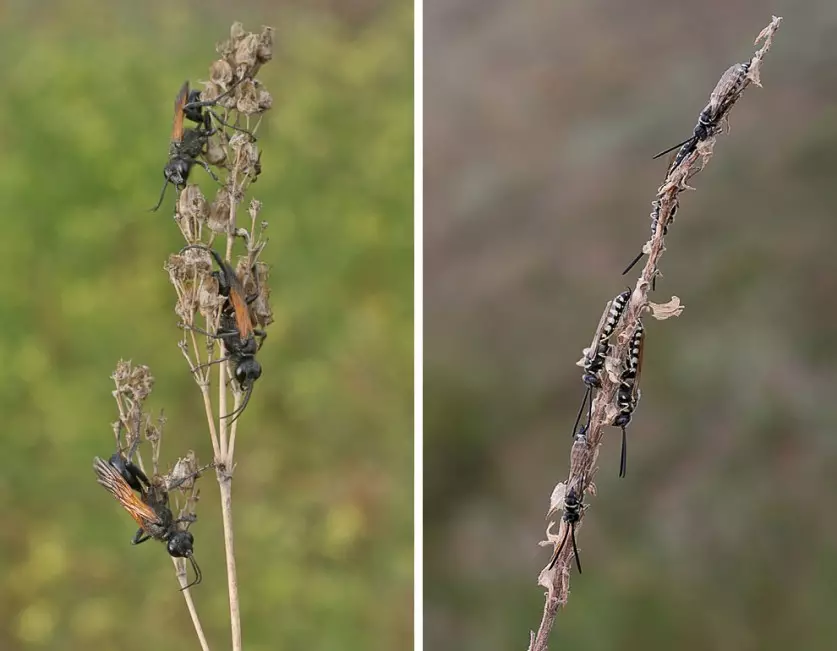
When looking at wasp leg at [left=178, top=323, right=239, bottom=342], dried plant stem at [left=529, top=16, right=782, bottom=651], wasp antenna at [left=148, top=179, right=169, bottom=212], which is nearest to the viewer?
dried plant stem at [left=529, top=16, right=782, bottom=651]

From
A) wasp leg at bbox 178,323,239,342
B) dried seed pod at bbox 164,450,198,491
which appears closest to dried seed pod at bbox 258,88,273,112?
wasp leg at bbox 178,323,239,342

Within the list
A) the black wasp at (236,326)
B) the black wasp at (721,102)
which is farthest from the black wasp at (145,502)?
the black wasp at (721,102)

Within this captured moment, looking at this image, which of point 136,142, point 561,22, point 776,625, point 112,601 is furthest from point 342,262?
point 776,625

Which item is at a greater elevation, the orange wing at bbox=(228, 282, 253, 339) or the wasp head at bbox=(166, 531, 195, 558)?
the orange wing at bbox=(228, 282, 253, 339)

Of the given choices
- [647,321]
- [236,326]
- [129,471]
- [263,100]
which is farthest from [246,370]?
[647,321]

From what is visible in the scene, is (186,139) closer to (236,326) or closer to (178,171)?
(178,171)

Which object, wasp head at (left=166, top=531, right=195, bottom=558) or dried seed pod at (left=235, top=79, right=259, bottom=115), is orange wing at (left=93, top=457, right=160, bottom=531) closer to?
wasp head at (left=166, top=531, right=195, bottom=558)

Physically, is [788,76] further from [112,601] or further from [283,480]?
[112,601]

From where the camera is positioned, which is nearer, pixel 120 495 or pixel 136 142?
pixel 120 495
